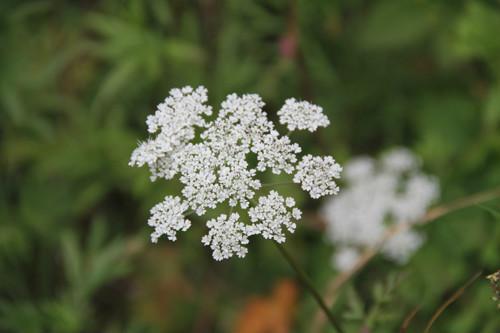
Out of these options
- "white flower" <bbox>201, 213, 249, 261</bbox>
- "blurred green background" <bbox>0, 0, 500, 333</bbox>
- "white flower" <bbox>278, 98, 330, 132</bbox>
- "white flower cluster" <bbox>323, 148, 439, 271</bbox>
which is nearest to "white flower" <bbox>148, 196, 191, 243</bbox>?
"white flower" <bbox>201, 213, 249, 261</bbox>

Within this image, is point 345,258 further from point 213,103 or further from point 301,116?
point 301,116

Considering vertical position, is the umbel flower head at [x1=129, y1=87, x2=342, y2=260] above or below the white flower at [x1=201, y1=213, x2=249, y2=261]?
above

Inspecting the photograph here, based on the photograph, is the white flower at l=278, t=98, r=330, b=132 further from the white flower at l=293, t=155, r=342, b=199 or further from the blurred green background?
the blurred green background

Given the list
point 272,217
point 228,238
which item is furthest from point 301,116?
point 228,238

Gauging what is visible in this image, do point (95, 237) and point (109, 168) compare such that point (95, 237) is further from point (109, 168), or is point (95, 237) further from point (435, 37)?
point (435, 37)

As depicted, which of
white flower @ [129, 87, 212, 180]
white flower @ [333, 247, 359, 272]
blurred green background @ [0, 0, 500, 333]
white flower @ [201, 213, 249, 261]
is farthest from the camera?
blurred green background @ [0, 0, 500, 333]

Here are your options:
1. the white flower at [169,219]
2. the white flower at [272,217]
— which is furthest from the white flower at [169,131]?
the white flower at [272,217]

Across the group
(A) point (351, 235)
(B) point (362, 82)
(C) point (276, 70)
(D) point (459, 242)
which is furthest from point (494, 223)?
(C) point (276, 70)

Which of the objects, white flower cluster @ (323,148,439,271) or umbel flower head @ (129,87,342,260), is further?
white flower cluster @ (323,148,439,271)
